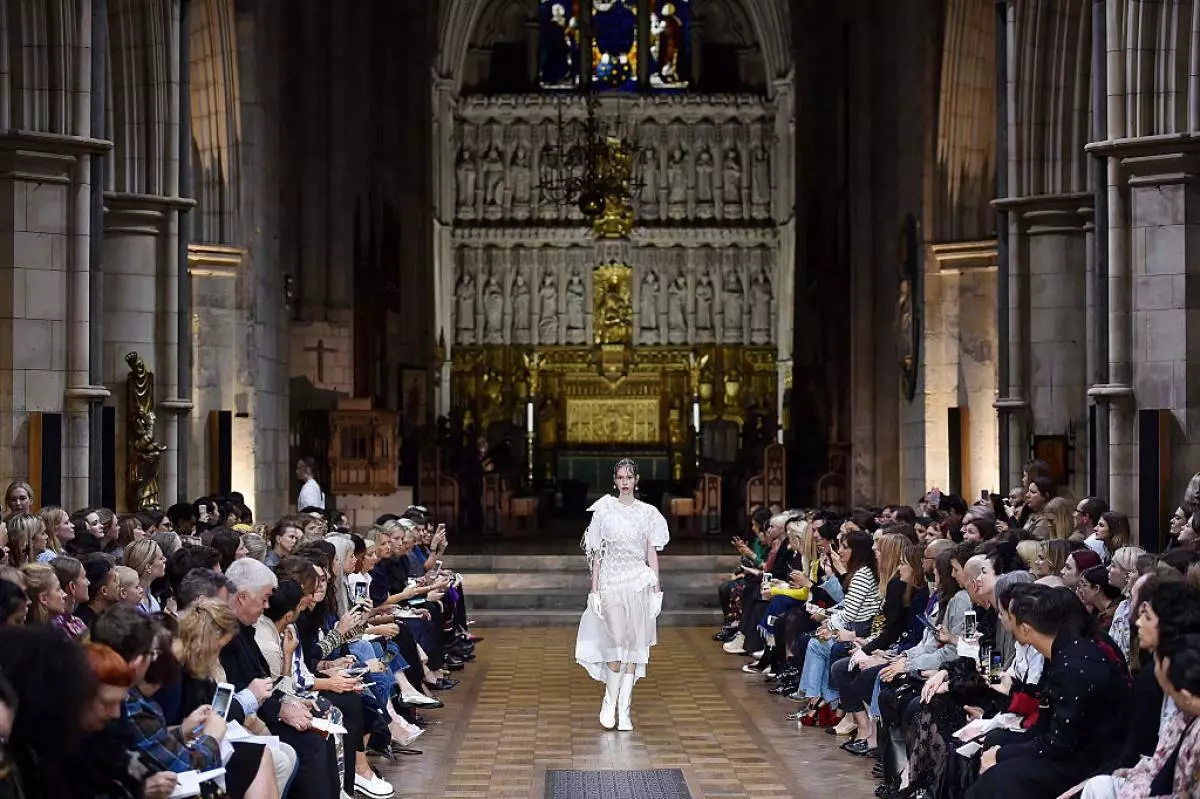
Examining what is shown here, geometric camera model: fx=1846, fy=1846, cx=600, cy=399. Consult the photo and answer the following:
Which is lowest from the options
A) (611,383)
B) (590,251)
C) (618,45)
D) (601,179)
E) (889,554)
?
(889,554)

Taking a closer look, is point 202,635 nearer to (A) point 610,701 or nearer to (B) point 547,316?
(A) point 610,701

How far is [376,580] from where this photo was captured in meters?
11.6

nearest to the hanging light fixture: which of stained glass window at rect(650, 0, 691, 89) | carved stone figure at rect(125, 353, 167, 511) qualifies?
stained glass window at rect(650, 0, 691, 89)

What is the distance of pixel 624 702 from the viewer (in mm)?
10430

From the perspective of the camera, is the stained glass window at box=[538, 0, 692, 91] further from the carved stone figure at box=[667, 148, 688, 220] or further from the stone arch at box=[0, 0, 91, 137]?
the stone arch at box=[0, 0, 91, 137]

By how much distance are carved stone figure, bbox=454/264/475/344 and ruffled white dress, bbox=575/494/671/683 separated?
2301 cm

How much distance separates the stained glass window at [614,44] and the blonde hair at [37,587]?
28.8 meters

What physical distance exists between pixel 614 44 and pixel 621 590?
25.4 meters

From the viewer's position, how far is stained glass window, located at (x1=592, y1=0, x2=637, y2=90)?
113ft

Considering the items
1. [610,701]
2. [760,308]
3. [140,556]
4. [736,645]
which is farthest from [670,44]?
[140,556]

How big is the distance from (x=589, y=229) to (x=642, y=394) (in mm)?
3231

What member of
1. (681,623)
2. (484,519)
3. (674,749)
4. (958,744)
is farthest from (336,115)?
(958,744)

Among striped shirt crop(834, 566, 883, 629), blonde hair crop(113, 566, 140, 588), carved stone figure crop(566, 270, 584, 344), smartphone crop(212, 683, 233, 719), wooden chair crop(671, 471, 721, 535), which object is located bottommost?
wooden chair crop(671, 471, 721, 535)

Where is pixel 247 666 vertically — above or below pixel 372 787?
above
